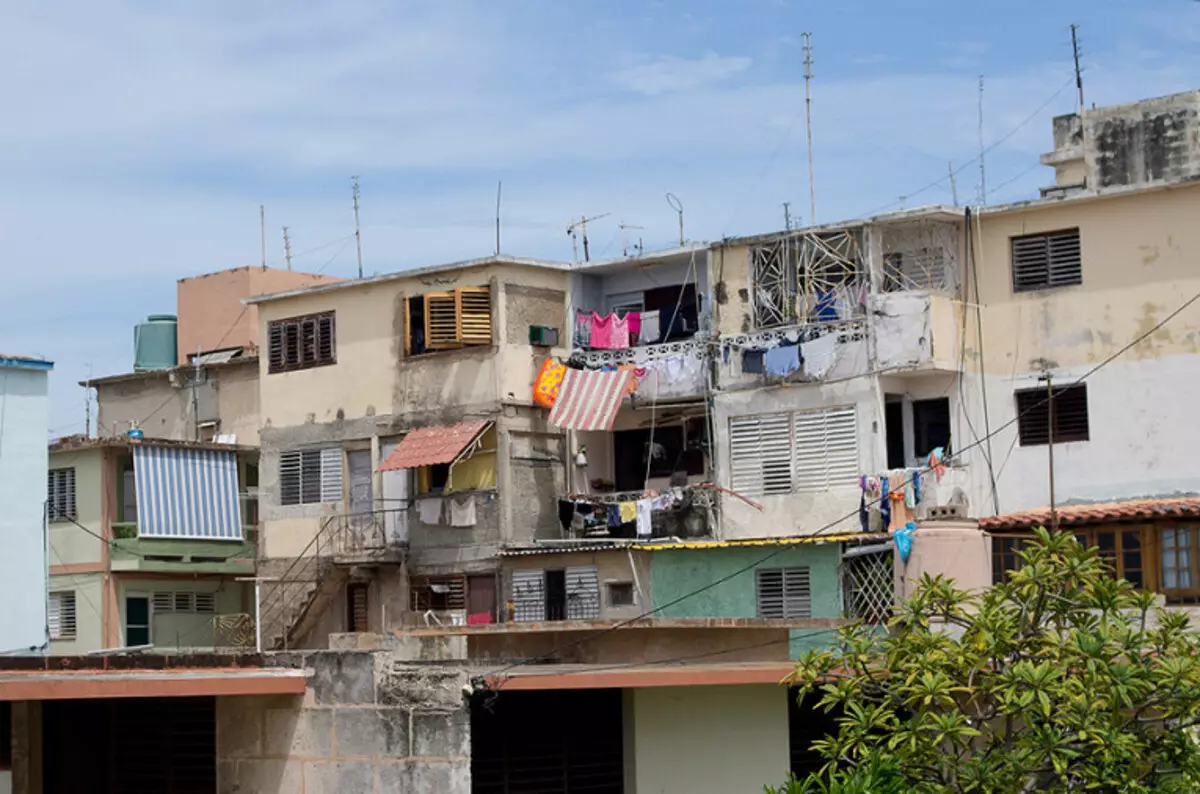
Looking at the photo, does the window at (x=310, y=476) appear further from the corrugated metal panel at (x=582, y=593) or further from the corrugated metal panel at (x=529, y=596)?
the corrugated metal panel at (x=582, y=593)

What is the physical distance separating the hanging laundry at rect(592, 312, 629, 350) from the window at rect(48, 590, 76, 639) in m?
12.4

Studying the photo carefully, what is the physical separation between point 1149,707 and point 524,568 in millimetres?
19060

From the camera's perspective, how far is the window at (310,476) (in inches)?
1540

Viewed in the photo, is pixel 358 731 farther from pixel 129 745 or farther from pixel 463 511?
pixel 463 511

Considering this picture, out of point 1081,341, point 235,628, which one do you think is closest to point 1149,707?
point 1081,341

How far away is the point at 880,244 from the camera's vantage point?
3422 cm

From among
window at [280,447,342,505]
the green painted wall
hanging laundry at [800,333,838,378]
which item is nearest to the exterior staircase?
window at [280,447,342,505]

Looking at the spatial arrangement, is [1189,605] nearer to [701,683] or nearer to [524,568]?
[701,683]

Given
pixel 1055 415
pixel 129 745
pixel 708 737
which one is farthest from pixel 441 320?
pixel 129 745

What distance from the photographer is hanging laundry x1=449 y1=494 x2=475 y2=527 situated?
3678 cm

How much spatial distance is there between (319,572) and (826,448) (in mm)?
10666

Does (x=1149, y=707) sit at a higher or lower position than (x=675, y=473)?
lower

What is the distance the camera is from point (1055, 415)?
3291 centimetres

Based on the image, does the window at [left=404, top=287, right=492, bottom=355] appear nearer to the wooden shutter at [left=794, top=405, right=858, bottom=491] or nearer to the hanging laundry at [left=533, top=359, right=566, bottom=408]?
the hanging laundry at [left=533, top=359, right=566, bottom=408]
